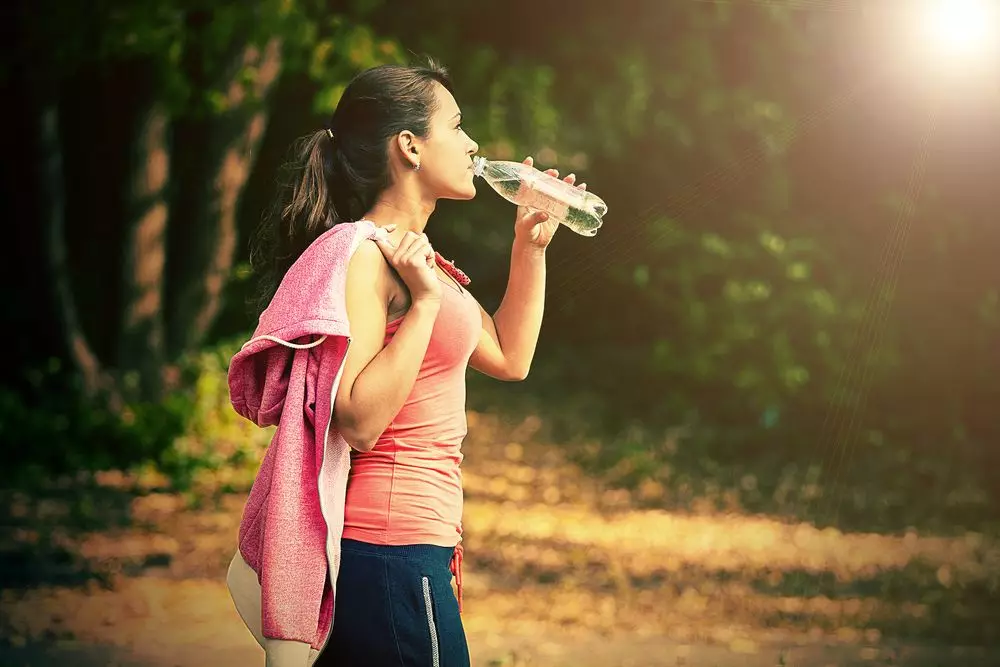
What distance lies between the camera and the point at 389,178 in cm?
→ 268

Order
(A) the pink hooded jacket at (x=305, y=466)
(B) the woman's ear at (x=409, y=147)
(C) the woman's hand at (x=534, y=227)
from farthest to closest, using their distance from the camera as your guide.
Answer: (C) the woman's hand at (x=534, y=227), (B) the woman's ear at (x=409, y=147), (A) the pink hooded jacket at (x=305, y=466)

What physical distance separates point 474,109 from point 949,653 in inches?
215

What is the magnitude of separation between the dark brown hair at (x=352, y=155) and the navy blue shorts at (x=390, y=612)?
2.13 ft

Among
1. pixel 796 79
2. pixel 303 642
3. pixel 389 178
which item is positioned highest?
pixel 796 79

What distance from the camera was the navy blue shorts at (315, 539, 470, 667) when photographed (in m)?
2.45

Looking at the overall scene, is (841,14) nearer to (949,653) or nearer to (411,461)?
(949,653)

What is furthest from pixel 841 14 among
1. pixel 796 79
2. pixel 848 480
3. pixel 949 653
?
pixel 949 653

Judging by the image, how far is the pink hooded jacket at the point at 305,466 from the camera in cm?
239

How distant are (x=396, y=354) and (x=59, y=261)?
29.0 ft

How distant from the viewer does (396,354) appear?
238 centimetres

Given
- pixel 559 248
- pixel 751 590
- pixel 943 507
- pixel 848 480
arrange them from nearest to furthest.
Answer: pixel 751 590 < pixel 943 507 < pixel 848 480 < pixel 559 248

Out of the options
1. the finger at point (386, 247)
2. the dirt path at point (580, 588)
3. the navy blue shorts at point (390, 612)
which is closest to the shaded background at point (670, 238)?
the dirt path at point (580, 588)

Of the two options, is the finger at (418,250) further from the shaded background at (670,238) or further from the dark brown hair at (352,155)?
the shaded background at (670,238)

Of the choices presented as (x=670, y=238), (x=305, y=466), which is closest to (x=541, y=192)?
(x=305, y=466)
